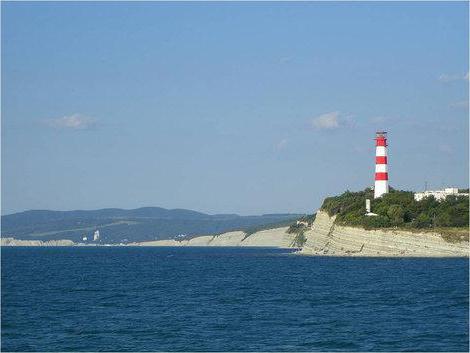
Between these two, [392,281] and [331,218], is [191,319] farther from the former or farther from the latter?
[331,218]

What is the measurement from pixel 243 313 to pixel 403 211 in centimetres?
6821

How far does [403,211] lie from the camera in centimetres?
11038

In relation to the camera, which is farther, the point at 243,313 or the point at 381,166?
the point at 381,166

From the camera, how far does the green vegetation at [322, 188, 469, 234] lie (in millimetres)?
104625

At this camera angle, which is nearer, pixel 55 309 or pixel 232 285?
pixel 55 309

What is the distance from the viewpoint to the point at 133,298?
2136 inches

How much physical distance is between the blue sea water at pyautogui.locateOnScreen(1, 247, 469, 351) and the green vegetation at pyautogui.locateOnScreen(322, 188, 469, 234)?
3139 cm

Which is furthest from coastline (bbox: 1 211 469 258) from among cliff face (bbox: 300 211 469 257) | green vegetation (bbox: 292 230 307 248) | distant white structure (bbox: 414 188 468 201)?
green vegetation (bbox: 292 230 307 248)

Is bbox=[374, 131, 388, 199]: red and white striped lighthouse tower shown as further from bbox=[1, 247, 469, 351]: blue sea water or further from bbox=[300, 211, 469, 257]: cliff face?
bbox=[1, 247, 469, 351]: blue sea water

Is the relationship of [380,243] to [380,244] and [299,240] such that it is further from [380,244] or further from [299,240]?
[299,240]

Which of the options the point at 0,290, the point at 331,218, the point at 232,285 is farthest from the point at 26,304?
the point at 331,218

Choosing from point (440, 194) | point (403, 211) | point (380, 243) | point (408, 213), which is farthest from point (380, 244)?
point (440, 194)

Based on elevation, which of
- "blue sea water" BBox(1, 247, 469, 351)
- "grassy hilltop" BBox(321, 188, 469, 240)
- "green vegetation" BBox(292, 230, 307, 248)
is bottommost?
"blue sea water" BBox(1, 247, 469, 351)

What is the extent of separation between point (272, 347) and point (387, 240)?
72.5m
